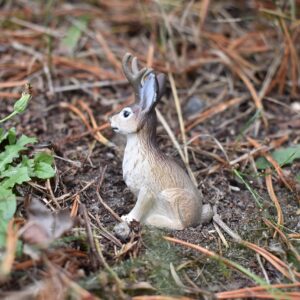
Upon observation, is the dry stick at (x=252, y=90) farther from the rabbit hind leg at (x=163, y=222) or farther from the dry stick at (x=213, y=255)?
the dry stick at (x=213, y=255)

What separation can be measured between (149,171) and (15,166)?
2.21 ft

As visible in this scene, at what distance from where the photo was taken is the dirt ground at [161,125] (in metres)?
2.27

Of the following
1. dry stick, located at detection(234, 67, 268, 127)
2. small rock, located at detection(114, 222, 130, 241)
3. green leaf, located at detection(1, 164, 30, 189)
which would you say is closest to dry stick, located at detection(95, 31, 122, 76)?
dry stick, located at detection(234, 67, 268, 127)

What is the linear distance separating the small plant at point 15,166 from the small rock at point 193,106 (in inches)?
50.0

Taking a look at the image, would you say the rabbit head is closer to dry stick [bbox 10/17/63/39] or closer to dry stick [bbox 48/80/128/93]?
dry stick [bbox 48/80/128/93]

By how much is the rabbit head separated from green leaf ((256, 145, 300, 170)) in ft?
2.78

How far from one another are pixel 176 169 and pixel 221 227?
0.35m

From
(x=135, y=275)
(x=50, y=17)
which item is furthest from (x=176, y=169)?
(x=50, y=17)

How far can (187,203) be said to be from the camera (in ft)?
8.30

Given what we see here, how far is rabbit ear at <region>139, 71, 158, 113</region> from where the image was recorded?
2527 millimetres

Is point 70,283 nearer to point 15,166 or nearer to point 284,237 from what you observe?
point 15,166

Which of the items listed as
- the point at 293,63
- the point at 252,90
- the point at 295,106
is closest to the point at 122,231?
the point at 252,90

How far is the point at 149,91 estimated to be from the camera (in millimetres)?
2539

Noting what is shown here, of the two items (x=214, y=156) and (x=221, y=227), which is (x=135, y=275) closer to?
(x=221, y=227)
